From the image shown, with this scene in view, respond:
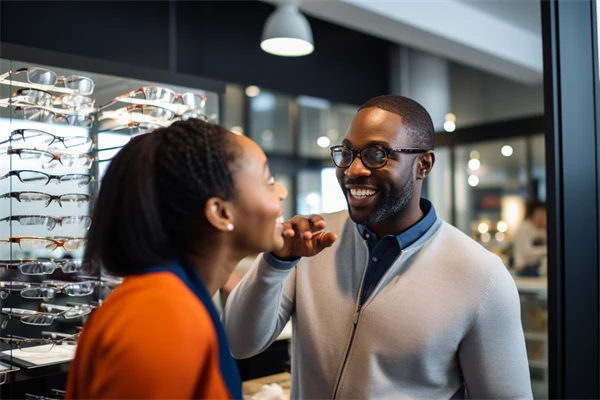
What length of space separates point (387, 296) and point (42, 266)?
1393 millimetres

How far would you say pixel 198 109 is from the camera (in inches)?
113

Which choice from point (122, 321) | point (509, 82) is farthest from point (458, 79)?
point (122, 321)

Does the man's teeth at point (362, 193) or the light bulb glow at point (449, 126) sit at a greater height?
the light bulb glow at point (449, 126)

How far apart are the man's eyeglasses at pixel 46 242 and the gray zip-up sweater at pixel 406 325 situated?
0.97 metres

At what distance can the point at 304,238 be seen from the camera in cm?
138

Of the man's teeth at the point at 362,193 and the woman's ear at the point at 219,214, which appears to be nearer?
the woman's ear at the point at 219,214

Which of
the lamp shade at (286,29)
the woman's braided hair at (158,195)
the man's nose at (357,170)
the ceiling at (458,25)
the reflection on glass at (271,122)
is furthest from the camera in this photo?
the reflection on glass at (271,122)

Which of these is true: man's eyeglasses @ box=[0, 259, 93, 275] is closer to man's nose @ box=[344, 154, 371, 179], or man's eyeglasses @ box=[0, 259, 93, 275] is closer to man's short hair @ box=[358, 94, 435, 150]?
man's nose @ box=[344, 154, 371, 179]

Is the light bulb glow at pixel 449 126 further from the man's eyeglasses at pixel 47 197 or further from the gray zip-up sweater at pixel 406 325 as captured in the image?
Answer: the gray zip-up sweater at pixel 406 325

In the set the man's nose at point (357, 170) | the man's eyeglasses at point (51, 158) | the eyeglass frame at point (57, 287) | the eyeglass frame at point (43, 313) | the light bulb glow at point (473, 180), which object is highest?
the light bulb glow at point (473, 180)

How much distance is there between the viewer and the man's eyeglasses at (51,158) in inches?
85.2

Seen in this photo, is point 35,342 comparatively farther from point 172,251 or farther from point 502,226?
point 502,226

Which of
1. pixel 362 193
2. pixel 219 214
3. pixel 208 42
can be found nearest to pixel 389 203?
pixel 362 193

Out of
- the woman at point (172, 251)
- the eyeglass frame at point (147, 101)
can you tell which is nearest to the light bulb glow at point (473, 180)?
the eyeglass frame at point (147, 101)
